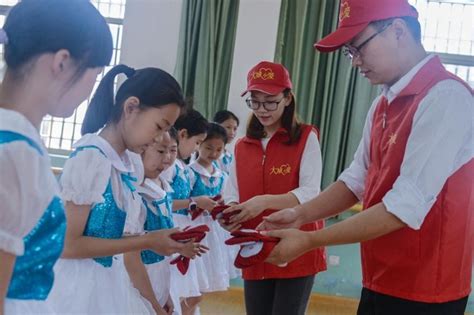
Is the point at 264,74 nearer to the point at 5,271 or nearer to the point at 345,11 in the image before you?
the point at 345,11

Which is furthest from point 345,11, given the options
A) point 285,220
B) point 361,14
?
point 285,220

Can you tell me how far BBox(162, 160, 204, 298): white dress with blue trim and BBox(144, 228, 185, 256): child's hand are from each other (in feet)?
4.69

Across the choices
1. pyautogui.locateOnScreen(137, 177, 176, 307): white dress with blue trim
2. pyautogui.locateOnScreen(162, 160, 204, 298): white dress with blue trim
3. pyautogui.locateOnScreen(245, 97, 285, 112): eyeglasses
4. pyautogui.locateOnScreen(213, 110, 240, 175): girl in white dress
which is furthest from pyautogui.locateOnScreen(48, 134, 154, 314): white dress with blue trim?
pyautogui.locateOnScreen(213, 110, 240, 175): girl in white dress

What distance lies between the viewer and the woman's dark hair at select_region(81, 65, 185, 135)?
1.74m

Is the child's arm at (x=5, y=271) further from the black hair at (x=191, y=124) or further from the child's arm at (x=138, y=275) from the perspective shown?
the black hair at (x=191, y=124)

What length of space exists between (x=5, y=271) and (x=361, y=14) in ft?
3.46

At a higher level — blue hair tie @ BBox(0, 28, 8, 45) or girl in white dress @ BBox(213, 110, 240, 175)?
blue hair tie @ BBox(0, 28, 8, 45)

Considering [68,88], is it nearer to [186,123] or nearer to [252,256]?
[252,256]

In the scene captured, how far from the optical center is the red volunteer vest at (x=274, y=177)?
2.22 m

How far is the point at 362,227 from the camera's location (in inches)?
57.2

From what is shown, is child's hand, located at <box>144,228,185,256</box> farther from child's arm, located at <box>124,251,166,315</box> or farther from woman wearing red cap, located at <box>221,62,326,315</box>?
woman wearing red cap, located at <box>221,62,326,315</box>

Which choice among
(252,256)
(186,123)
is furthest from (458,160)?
(186,123)

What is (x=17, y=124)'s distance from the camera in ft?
2.89

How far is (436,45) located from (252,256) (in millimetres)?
4286
